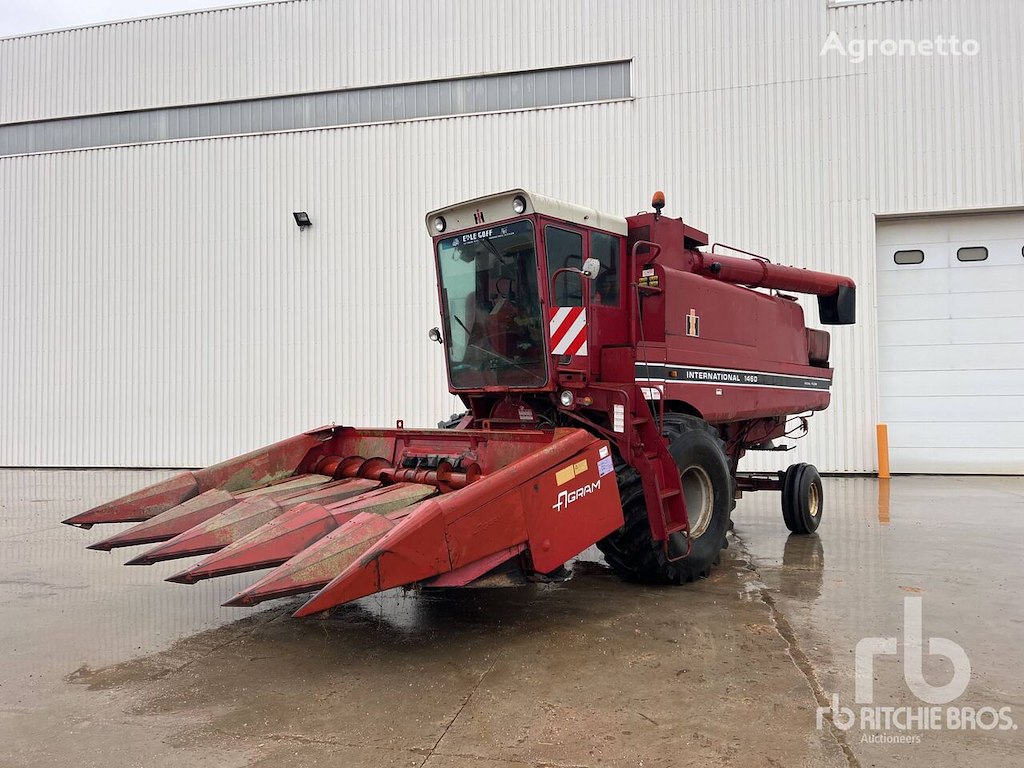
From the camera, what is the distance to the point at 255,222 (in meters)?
14.9

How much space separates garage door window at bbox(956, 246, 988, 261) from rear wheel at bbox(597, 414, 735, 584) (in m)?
9.86

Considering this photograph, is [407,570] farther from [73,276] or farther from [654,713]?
[73,276]

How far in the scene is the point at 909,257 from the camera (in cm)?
1334

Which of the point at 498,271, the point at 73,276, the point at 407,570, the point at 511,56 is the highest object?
the point at 511,56

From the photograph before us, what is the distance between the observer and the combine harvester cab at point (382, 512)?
369 cm

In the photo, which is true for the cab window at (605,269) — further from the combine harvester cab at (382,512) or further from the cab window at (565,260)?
the combine harvester cab at (382,512)

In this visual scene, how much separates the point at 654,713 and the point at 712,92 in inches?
495

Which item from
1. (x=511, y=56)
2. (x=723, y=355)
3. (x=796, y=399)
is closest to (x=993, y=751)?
(x=723, y=355)

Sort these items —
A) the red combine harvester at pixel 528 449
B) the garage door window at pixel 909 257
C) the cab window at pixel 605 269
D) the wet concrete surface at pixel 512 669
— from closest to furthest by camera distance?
the wet concrete surface at pixel 512 669 → the red combine harvester at pixel 528 449 → the cab window at pixel 605 269 → the garage door window at pixel 909 257

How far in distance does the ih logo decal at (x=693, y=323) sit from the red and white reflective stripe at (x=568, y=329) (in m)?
1.12

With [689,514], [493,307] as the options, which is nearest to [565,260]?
[493,307]
